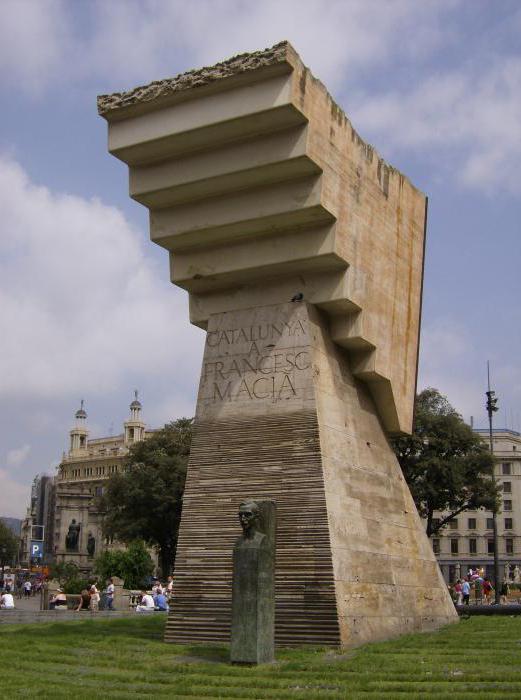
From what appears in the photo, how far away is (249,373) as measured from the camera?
58.0 feet

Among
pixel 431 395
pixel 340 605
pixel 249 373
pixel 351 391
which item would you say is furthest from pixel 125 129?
pixel 431 395

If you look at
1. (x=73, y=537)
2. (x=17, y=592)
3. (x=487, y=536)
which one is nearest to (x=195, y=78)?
(x=17, y=592)

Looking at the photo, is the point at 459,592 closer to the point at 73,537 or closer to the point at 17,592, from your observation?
the point at 17,592

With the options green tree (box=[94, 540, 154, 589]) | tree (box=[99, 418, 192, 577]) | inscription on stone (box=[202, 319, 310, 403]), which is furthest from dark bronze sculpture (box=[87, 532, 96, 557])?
inscription on stone (box=[202, 319, 310, 403])

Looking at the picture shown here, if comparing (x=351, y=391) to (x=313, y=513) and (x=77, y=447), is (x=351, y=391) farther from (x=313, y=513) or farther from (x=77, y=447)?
(x=77, y=447)

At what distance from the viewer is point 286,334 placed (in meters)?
17.5

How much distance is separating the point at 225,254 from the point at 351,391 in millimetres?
3971

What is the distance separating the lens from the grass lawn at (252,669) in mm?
10188

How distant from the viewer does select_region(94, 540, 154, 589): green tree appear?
41219mm

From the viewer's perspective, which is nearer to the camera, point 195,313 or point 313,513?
point 313,513

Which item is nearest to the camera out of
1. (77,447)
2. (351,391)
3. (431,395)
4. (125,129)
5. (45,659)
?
(45,659)

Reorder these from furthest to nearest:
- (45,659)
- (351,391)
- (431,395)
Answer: (431,395), (351,391), (45,659)

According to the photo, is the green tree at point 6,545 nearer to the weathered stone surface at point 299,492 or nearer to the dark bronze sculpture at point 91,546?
the dark bronze sculpture at point 91,546

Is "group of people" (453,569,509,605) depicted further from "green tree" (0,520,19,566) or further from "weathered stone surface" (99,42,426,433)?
"green tree" (0,520,19,566)
